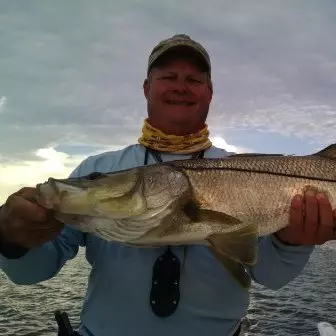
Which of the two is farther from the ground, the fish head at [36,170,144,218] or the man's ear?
the man's ear

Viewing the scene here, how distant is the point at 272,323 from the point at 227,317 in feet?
37.6

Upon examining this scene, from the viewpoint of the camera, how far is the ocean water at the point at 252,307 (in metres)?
13.4

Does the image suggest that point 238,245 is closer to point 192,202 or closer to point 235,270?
point 235,270

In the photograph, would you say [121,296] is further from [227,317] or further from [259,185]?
[259,185]

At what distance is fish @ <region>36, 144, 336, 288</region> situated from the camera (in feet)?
9.76

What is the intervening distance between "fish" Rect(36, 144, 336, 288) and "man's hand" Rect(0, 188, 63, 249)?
0.06 metres

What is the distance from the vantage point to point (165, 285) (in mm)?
3258

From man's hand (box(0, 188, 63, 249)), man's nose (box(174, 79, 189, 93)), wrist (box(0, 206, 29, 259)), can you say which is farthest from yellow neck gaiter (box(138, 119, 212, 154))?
wrist (box(0, 206, 29, 259))

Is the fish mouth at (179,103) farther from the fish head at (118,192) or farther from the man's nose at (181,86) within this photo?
the fish head at (118,192)

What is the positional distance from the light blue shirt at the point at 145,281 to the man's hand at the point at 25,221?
1.04ft

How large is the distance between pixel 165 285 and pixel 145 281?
15 centimetres

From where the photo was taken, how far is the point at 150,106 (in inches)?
167

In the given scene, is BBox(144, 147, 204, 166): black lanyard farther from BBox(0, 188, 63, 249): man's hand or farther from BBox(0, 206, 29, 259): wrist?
BBox(0, 206, 29, 259): wrist

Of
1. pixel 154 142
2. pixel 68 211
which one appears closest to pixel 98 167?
pixel 154 142
